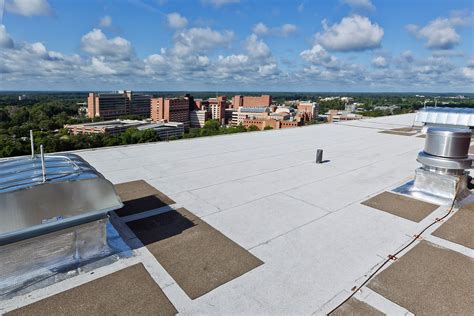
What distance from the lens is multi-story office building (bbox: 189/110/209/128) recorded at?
102m

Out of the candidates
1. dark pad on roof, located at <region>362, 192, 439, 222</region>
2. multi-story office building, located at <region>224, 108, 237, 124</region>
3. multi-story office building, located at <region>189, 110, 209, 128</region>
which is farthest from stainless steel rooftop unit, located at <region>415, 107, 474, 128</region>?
multi-story office building, located at <region>224, 108, 237, 124</region>

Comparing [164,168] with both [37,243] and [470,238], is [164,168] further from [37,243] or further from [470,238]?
[470,238]

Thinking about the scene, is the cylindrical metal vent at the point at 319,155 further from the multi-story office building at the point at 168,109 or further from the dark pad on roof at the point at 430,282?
the multi-story office building at the point at 168,109

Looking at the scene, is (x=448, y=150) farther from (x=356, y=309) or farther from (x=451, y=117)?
(x=451, y=117)

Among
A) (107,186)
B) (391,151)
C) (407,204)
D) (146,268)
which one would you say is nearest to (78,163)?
(107,186)

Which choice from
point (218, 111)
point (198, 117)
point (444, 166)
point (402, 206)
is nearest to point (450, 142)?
point (444, 166)

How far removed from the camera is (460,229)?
5.36 meters

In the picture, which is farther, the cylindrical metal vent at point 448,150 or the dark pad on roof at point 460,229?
the cylindrical metal vent at point 448,150

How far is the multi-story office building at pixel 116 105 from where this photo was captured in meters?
101

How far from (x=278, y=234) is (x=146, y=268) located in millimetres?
2387

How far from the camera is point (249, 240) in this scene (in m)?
4.86

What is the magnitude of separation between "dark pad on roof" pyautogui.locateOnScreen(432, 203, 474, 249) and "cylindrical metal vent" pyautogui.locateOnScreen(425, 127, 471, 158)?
1.36 m

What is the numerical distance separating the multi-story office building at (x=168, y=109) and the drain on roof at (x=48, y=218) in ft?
302

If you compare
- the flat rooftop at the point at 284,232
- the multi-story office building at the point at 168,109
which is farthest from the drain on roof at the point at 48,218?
the multi-story office building at the point at 168,109
